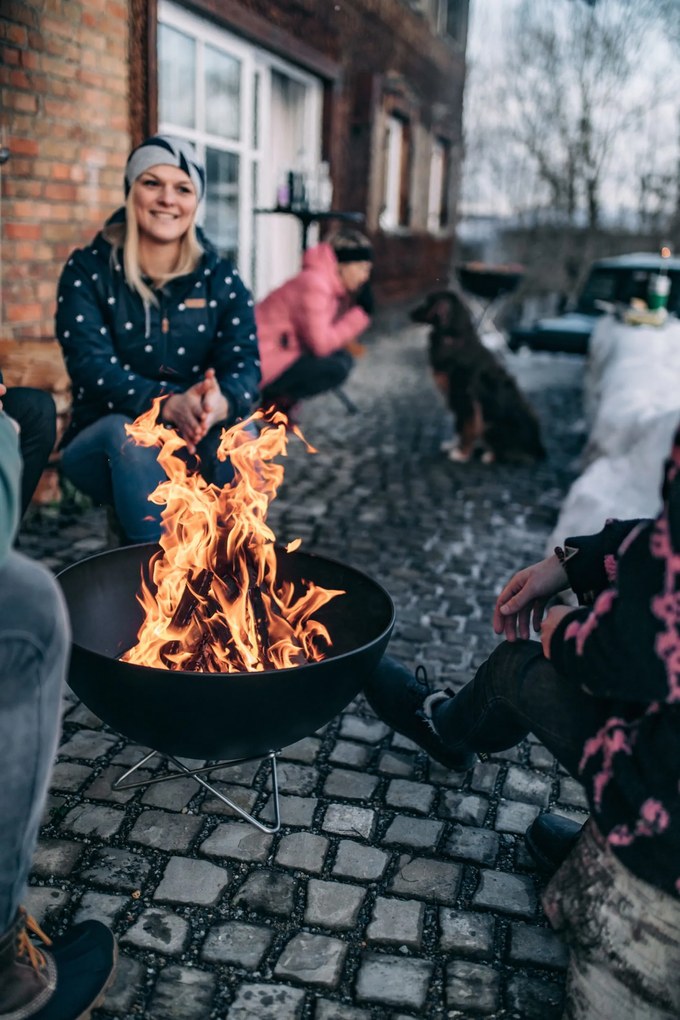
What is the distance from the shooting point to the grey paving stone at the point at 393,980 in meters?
1.99

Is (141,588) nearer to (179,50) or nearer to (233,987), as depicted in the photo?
(233,987)

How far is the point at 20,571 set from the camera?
1535 mm

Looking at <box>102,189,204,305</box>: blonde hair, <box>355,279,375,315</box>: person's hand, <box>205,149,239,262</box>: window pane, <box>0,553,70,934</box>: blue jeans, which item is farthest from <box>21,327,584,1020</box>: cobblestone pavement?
<box>205,149,239,262</box>: window pane

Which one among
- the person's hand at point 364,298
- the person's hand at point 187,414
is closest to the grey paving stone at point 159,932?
the person's hand at point 187,414

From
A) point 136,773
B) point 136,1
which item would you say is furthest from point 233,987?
point 136,1

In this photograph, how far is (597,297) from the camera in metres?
11.9

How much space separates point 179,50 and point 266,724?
6.20 metres

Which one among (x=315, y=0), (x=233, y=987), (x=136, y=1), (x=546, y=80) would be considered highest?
(x=546, y=80)

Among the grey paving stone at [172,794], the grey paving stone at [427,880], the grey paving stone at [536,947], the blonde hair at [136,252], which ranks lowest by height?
the grey paving stone at [536,947]

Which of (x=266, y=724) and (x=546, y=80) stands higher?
(x=546, y=80)

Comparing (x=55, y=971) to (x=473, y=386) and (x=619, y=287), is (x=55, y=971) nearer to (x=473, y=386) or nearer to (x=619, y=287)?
(x=473, y=386)

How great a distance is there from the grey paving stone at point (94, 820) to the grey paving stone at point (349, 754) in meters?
0.75

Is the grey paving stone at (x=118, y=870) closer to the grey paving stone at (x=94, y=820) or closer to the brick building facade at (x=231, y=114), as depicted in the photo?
the grey paving stone at (x=94, y=820)

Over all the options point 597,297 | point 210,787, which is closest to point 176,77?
point 210,787
